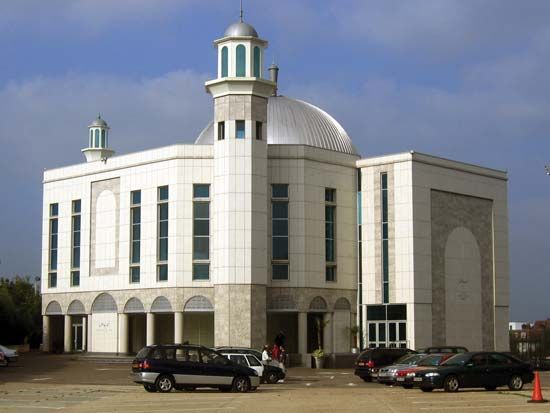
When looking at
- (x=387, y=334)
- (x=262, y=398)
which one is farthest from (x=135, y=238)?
(x=262, y=398)

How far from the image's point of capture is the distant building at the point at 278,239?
58.0 metres

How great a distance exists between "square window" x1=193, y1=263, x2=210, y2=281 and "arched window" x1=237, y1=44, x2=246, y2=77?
39.4ft

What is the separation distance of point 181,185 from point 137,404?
3380 cm

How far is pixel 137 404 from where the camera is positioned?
27.8 metres

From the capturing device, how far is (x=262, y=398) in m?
30.6

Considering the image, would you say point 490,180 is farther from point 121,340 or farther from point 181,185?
point 121,340

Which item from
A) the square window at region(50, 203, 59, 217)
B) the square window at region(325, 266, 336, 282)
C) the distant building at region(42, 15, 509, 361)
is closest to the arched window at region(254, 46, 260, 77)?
the distant building at region(42, 15, 509, 361)

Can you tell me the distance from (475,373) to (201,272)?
94.1 feet

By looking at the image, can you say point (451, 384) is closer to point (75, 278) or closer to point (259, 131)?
point (259, 131)

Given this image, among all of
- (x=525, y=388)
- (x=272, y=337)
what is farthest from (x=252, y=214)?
(x=525, y=388)

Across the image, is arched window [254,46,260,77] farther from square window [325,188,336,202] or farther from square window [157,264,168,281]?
square window [157,264,168,281]

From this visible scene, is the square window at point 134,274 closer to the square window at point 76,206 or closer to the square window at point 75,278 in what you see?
the square window at point 75,278

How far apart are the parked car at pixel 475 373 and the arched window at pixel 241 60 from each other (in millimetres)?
28585

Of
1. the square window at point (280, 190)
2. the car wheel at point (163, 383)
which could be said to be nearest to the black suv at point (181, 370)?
the car wheel at point (163, 383)
